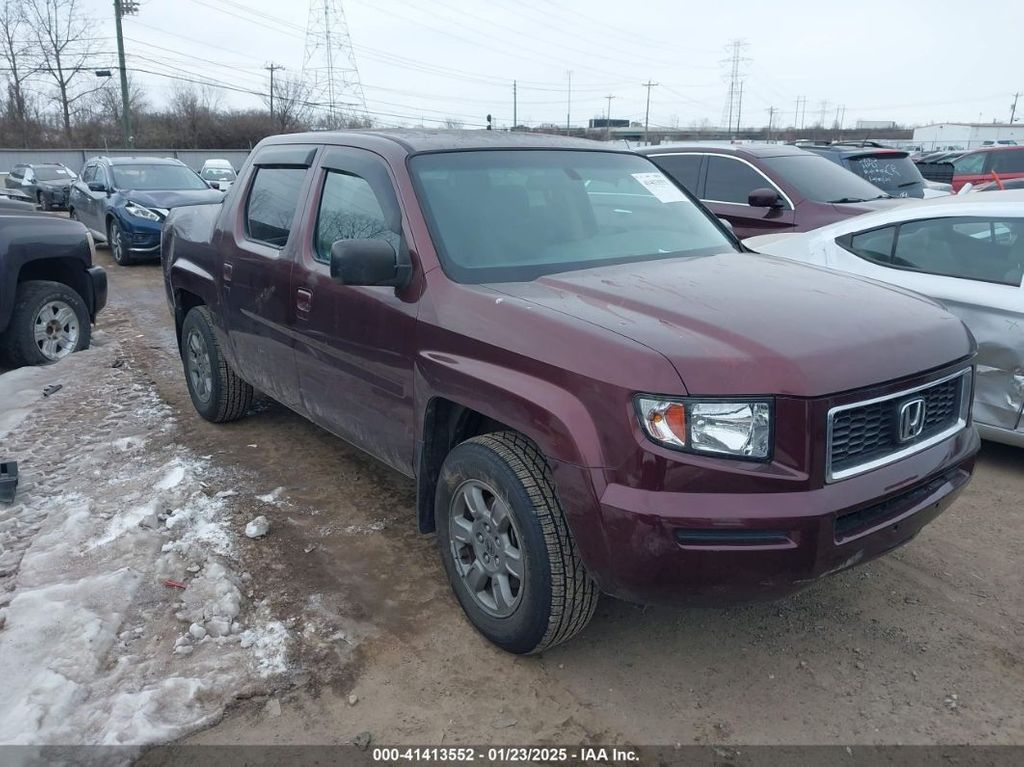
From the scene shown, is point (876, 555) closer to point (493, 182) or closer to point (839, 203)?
point (493, 182)

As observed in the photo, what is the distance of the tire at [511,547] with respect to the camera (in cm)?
275

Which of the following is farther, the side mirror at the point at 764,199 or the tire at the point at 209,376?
the side mirror at the point at 764,199

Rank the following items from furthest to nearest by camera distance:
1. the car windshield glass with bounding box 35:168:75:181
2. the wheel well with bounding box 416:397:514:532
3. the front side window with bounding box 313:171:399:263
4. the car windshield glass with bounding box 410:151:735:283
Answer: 1. the car windshield glass with bounding box 35:168:75:181
2. the front side window with bounding box 313:171:399:263
3. the car windshield glass with bounding box 410:151:735:283
4. the wheel well with bounding box 416:397:514:532

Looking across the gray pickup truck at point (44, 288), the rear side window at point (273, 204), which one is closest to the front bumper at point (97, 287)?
the gray pickup truck at point (44, 288)

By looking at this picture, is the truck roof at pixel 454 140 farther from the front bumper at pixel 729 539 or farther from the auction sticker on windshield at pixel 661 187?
the front bumper at pixel 729 539

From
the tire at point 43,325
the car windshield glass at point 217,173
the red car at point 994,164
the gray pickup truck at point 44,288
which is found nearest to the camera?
the gray pickup truck at point 44,288

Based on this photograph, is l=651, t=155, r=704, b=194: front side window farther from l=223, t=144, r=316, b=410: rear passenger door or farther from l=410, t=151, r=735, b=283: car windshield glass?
l=223, t=144, r=316, b=410: rear passenger door

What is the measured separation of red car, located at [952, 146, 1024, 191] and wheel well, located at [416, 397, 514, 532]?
1524 centimetres

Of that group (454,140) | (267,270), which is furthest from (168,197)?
(454,140)

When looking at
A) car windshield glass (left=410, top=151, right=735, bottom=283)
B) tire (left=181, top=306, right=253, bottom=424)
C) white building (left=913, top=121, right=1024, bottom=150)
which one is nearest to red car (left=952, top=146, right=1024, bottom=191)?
car windshield glass (left=410, top=151, right=735, bottom=283)

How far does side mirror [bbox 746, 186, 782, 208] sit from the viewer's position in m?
7.37

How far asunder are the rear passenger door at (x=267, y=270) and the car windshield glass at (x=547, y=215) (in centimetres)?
103

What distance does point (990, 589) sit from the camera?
350 centimetres

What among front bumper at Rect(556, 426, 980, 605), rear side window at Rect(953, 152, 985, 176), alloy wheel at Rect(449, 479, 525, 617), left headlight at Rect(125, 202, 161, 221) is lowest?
alloy wheel at Rect(449, 479, 525, 617)
